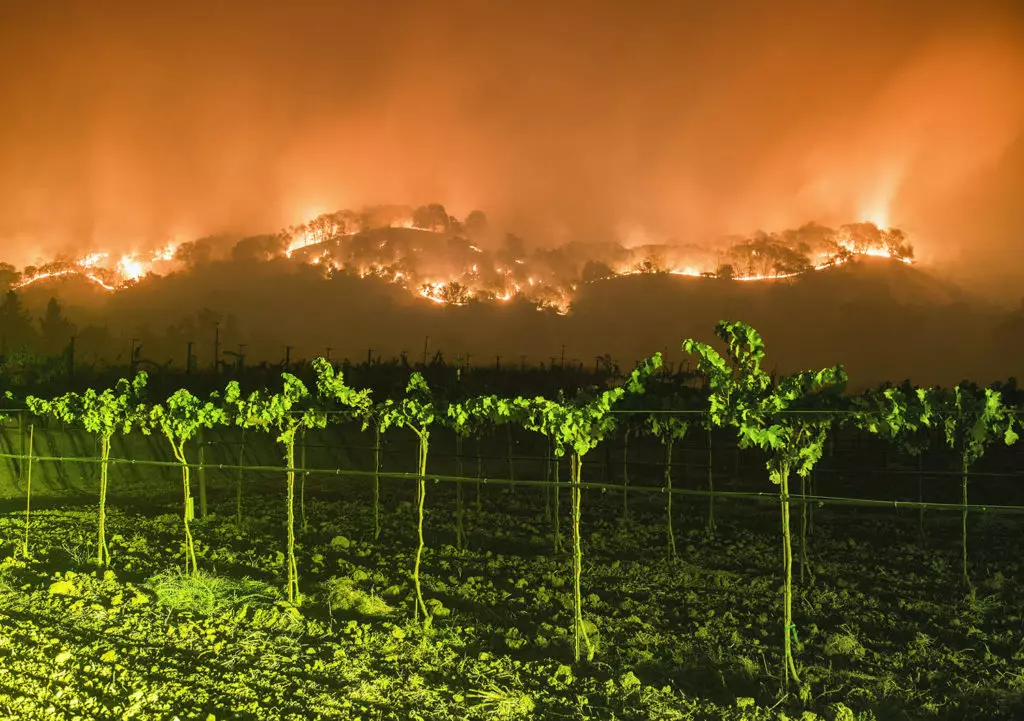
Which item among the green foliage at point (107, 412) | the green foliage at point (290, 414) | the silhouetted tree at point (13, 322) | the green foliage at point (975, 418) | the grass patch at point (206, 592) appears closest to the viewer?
the green foliage at point (975, 418)

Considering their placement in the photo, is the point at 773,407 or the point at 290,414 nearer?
the point at 773,407

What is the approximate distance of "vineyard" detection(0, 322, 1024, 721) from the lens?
7.17 metres

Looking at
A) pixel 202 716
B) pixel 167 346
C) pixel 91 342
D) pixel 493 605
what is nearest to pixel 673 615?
pixel 493 605

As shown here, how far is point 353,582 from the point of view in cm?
1112

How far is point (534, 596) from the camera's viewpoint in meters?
10.9

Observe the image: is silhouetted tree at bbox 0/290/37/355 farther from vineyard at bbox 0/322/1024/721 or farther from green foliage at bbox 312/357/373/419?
green foliage at bbox 312/357/373/419

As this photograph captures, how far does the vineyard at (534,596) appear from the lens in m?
7.17

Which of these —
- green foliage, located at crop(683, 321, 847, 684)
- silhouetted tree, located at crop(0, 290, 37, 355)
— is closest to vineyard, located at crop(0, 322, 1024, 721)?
green foliage, located at crop(683, 321, 847, 684)

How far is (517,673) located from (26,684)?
176 inches

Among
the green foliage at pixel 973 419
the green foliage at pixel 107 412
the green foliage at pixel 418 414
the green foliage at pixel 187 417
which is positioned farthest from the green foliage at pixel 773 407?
the green foliage at pixel 107 412

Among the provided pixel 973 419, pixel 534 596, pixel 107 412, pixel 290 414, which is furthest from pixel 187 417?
pixel 973 419

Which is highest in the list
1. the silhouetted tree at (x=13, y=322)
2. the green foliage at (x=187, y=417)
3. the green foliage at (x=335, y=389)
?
the silhouetted tree at (x=13, y=322)

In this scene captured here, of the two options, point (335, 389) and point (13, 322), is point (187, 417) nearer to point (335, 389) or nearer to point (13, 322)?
point (335, 389)

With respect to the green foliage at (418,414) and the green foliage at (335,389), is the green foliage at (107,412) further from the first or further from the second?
the green foliage at (418,414)
